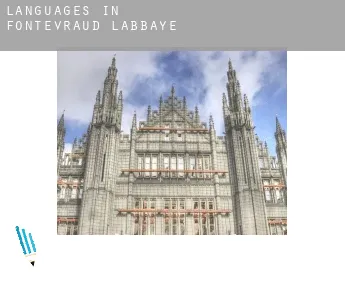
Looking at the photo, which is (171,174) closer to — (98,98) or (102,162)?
(102,162)

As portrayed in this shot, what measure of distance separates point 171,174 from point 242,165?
2.52 metres

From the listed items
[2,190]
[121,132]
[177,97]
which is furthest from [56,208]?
[177,97]

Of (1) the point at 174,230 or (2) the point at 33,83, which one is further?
(1) the point at 174,230

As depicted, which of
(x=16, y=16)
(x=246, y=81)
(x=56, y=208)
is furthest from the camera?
(x=246, y=81)

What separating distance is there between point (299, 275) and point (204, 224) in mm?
3505

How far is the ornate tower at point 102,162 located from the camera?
13445 mm

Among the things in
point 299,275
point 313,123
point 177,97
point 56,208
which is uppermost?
point 177,97

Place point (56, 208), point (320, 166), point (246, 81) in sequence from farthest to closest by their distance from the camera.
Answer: point (246, 81) < point (56, 208) < point (320, 166)

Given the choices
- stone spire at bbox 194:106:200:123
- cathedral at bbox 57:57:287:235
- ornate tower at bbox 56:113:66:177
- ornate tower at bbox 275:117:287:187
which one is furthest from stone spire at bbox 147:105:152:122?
ornate tower at bbox 275:117:287:187

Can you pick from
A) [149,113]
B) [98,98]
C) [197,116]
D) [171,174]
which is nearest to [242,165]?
[197,116]

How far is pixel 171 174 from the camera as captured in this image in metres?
14.5

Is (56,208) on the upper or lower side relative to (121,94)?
lower

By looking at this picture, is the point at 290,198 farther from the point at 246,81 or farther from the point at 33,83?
the point at 33,83

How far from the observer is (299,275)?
38.1ft
